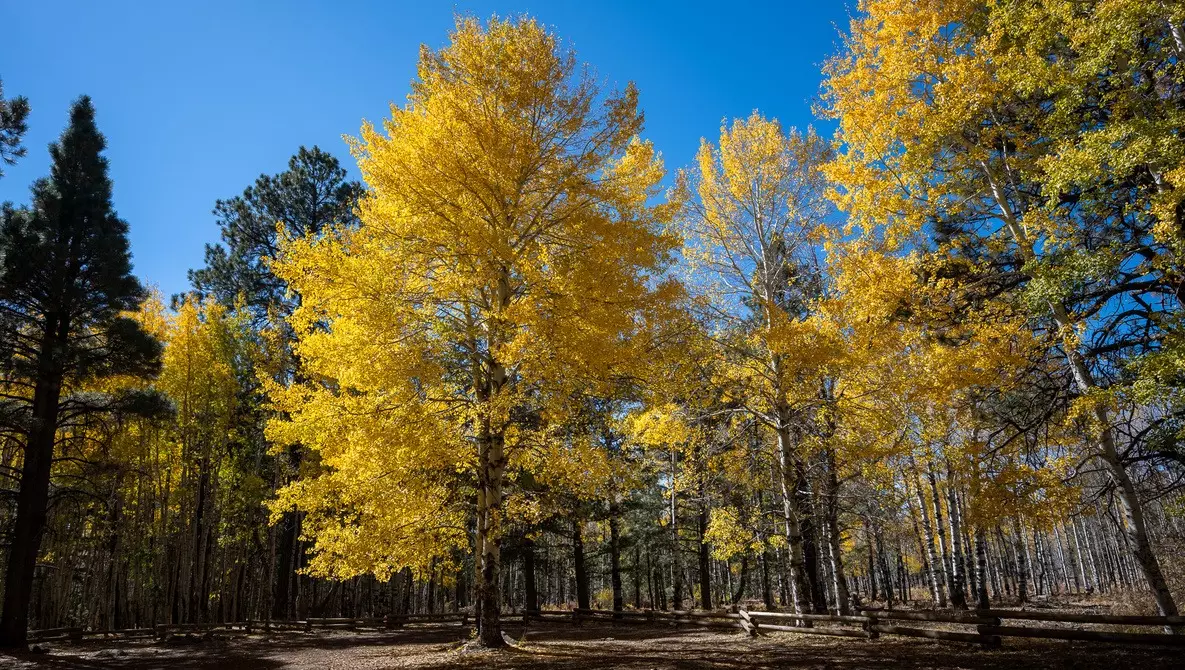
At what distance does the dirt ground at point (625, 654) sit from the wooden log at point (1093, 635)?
141 millimetres

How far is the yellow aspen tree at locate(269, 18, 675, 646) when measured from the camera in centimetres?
774

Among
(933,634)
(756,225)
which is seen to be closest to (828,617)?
(933,634)

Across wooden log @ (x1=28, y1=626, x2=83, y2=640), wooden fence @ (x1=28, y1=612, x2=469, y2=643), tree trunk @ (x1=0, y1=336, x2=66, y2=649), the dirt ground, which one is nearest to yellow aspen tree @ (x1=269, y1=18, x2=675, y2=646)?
the dirt ground

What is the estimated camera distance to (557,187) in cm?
902

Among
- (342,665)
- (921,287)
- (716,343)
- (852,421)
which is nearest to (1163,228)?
(921,287)

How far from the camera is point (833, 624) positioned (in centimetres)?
1098

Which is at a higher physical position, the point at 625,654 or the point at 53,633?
the point at 625,654

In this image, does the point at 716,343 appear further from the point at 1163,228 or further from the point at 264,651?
the point at 264,651

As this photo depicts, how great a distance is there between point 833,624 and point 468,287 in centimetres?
919

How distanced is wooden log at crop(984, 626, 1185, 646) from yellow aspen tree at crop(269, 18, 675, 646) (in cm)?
668

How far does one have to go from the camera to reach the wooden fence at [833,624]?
7672mm

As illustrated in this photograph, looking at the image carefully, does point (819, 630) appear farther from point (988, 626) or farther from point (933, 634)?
point (988, 626)

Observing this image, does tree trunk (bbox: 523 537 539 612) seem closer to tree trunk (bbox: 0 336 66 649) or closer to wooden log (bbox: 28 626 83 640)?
wooden log (bbox: 28 626 83 640)

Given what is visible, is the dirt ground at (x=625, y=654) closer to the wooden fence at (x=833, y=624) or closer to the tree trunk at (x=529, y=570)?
the wooden fence at (x=833, y=624)
